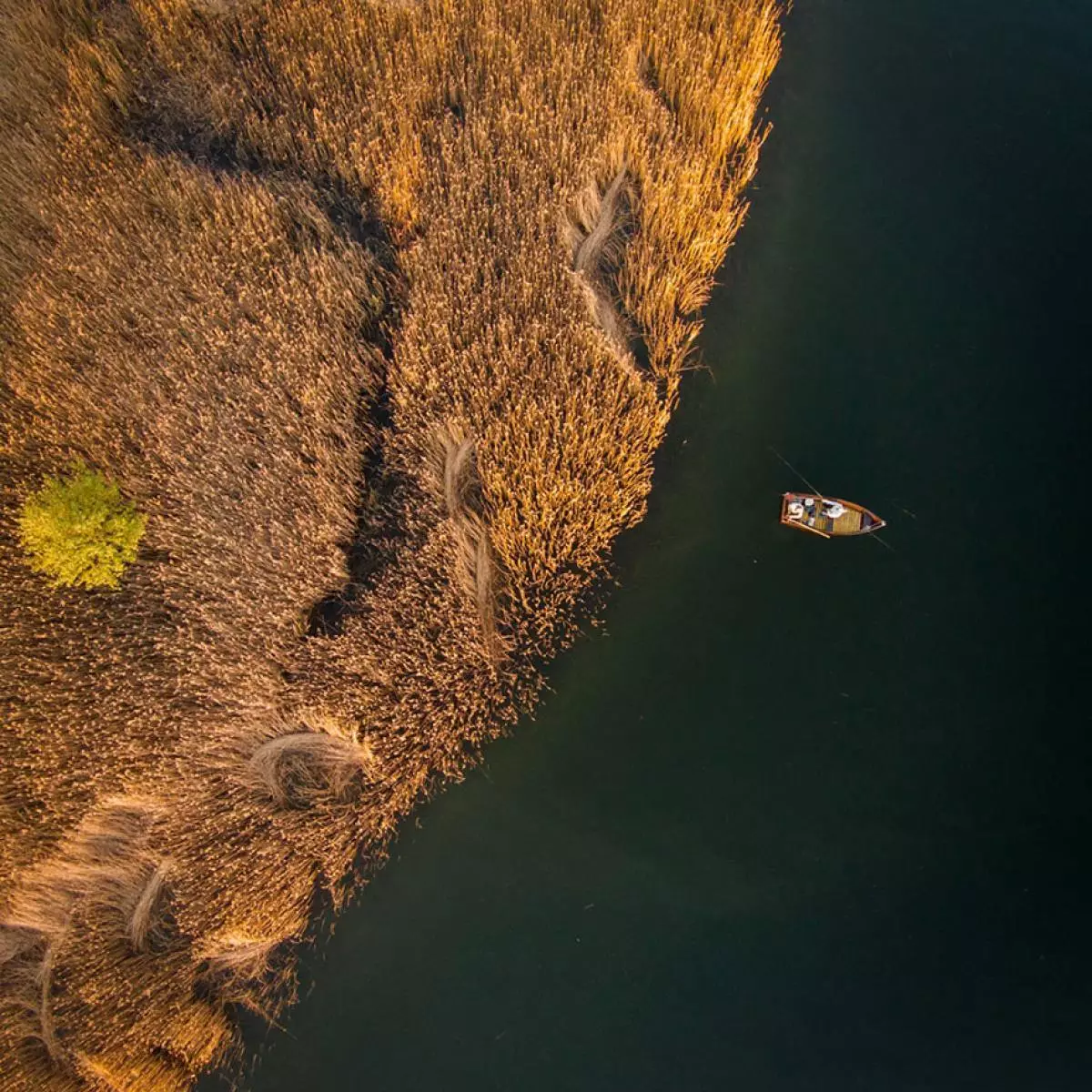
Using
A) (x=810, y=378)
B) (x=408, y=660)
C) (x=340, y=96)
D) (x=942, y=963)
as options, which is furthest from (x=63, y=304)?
(x=942, y=963)

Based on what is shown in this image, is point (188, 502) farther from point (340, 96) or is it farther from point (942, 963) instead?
point (942, 963)

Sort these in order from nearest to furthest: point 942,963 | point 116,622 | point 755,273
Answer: point 116,622, point 942,963, point 755,273

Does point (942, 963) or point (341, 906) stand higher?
A: point (942, 963)

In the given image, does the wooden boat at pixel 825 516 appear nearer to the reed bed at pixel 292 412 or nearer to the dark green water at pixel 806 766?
the dark green water at pixel 806 766

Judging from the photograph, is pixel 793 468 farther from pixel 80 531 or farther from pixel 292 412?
pixel 80 531

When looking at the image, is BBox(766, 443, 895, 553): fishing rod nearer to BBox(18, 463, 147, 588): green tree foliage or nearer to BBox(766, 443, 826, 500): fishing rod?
BBox(766, 443, 826, 500): fishing rod

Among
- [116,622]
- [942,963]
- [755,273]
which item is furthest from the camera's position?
[755,273]

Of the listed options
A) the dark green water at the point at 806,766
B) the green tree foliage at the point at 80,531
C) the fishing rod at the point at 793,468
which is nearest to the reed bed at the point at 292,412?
the green tree foliage at the point at 80,531
